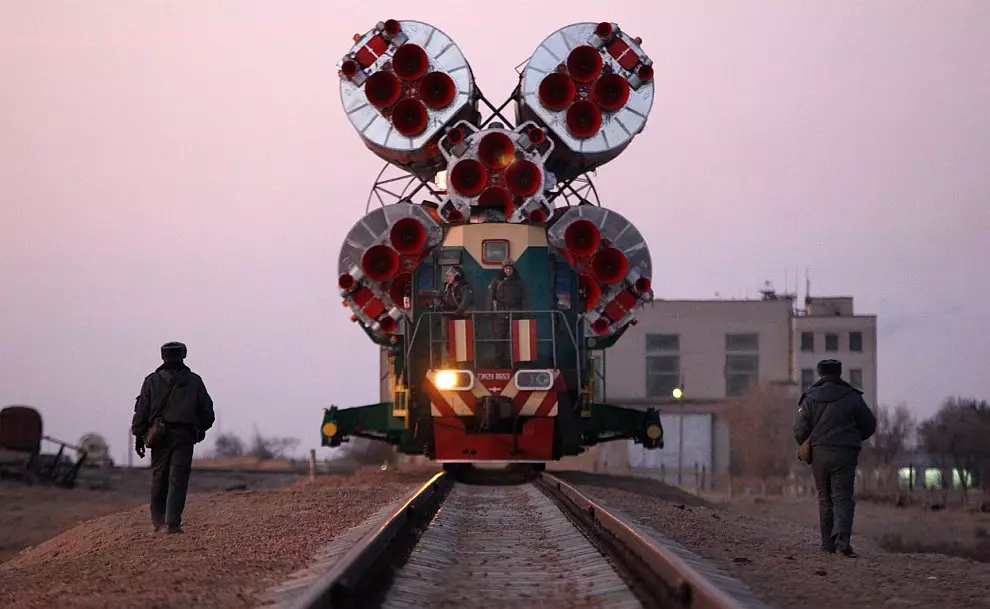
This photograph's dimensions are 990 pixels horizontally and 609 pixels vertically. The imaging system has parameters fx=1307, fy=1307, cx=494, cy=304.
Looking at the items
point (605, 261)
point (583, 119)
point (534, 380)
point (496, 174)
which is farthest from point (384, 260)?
point (583, 119)

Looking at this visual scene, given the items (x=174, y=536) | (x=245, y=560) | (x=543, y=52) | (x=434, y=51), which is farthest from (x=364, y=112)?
(x=245, y=560)

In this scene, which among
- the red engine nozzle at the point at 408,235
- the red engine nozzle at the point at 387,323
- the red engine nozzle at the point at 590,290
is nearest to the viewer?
the red engine nozzle at the point at 408,235

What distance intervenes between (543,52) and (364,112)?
3.29 meters

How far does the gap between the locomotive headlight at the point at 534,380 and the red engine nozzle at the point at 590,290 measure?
3.47 meters

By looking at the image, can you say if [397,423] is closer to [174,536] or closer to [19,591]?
[174,536]

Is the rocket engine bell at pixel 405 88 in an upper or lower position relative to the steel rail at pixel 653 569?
upper

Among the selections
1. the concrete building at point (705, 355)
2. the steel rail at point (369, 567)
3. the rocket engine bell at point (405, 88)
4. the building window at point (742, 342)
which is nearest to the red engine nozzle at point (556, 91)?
the rocket engine bell at point (405, 88)

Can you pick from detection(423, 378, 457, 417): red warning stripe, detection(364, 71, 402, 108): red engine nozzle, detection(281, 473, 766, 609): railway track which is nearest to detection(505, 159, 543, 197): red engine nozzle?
detection(364, 71, 402, 108): red engine nozzle

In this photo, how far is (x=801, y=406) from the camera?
37.5 feet

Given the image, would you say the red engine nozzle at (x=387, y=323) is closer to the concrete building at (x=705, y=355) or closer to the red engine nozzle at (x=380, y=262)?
the red engine nozzle at (x=380, y=262)

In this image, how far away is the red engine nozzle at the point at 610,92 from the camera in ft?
74.3

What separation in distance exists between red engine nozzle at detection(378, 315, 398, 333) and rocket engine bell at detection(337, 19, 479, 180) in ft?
9.57

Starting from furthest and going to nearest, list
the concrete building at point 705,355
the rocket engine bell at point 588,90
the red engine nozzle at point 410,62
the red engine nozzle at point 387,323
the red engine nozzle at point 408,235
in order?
the concrete building at point 705,355, the rocket engine bell at point 588,90, the red engine nozzle at point 410,62, the red engine nozzle at point 387,323, the red engine nozzle at point 408,235

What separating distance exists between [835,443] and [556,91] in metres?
12.7
